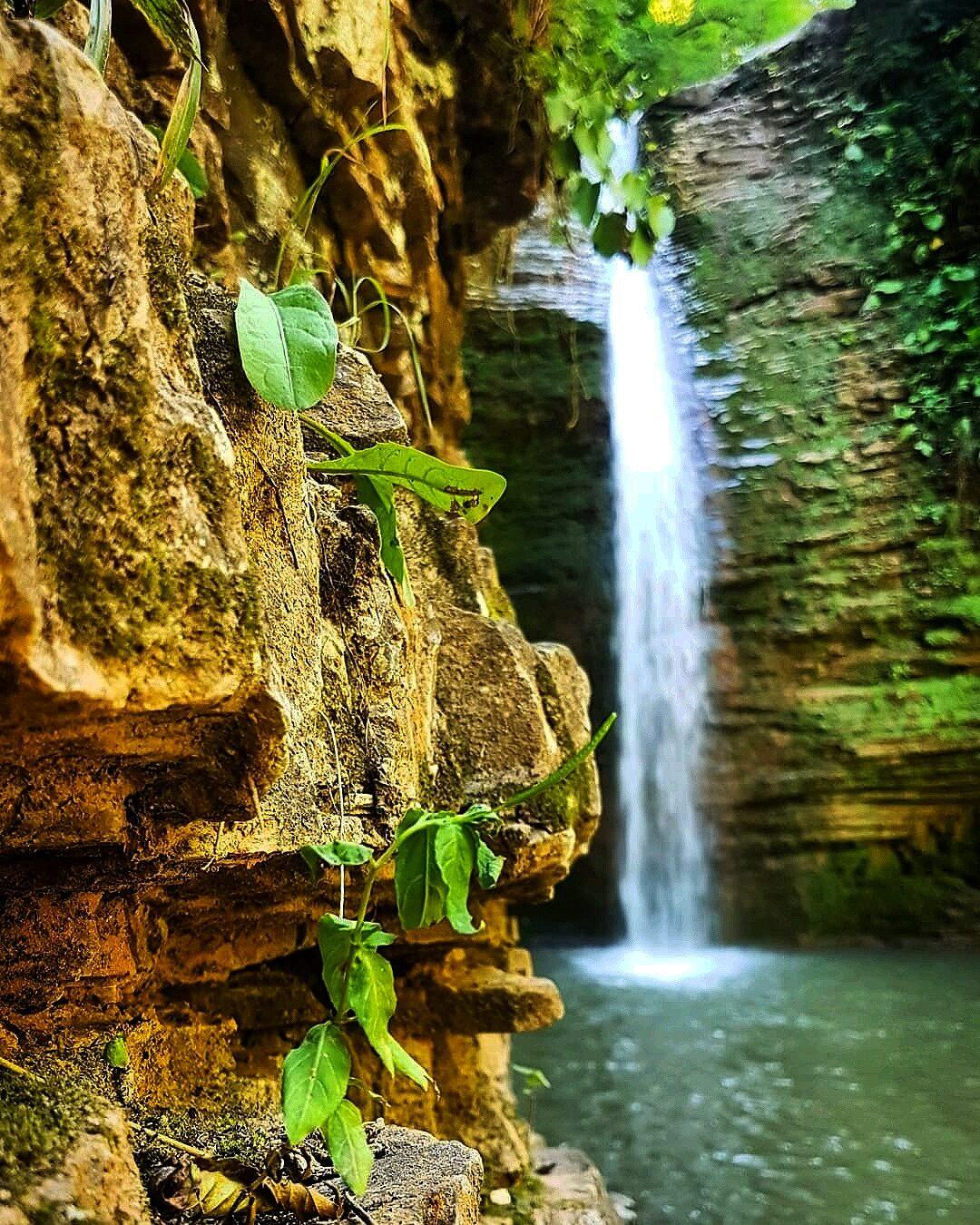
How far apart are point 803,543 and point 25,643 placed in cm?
762

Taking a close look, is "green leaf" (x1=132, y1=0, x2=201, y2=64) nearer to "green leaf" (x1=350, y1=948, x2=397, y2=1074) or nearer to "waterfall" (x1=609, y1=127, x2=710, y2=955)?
"green leaf" (x1=350, y1=948, x2=397, y2=1074)

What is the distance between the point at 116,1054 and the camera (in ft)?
4.38

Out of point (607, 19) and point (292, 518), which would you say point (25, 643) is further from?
point (607, 19)

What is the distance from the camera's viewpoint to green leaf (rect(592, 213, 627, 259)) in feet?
11.9

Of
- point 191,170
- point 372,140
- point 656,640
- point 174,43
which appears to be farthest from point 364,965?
point 656,640

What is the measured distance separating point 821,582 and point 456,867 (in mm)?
6932

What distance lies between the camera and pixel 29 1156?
0.86 metres

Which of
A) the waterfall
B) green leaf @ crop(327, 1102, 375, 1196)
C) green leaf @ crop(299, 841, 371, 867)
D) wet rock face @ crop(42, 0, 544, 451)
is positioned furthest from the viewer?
the waterfall

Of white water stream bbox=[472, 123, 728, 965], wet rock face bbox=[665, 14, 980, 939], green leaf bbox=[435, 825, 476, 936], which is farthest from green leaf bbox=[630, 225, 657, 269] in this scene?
wet rock face bbox=[665, 14, 980, 939]

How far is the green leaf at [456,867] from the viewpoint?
126 cm

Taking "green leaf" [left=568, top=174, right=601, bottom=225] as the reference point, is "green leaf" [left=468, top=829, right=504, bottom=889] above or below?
below

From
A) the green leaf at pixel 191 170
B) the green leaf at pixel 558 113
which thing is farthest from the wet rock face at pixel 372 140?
the green leaf at pixel 191 170

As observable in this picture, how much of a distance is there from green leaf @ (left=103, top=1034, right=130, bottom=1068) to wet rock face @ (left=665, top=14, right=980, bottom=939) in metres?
6.73

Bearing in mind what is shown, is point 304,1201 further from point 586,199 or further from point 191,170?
point 586,199
